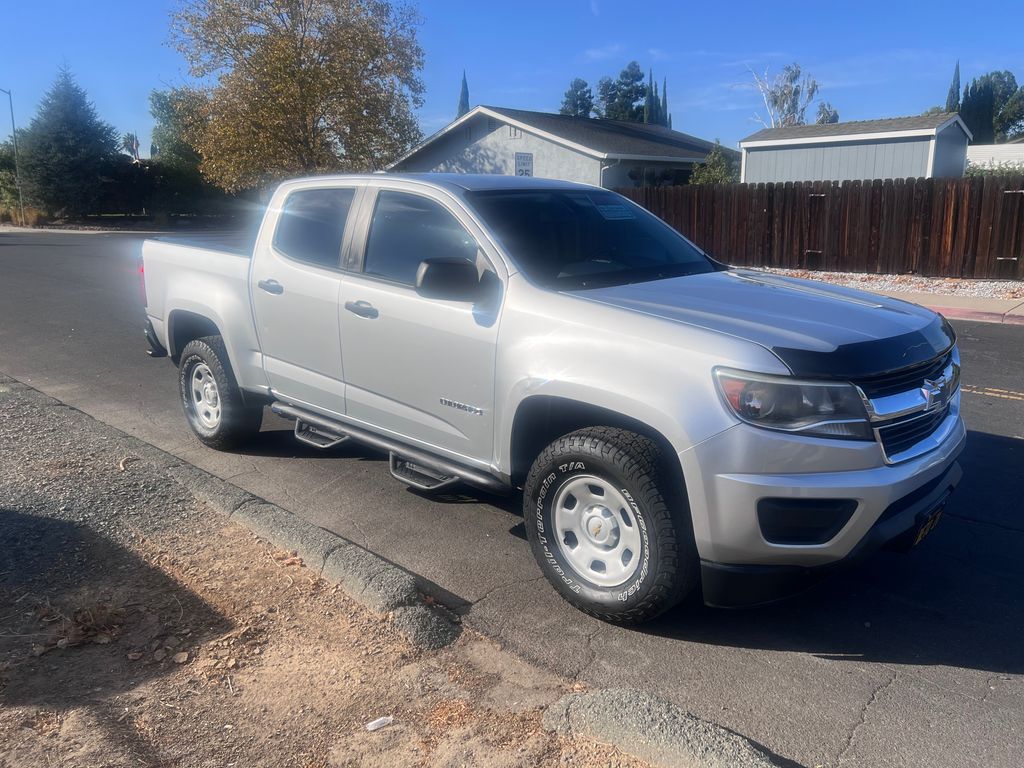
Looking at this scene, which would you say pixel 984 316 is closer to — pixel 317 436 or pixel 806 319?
pixel 806 319

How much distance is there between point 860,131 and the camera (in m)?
25.5

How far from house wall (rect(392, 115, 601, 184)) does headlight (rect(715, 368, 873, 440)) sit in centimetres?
2624

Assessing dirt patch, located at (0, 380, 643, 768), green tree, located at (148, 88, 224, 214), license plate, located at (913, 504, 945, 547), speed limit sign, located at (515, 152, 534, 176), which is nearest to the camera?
dirt patch, located at (0, 380, 643, 768)

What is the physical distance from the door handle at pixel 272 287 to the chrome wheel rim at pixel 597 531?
239 cm

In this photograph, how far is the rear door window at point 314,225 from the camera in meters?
5.11

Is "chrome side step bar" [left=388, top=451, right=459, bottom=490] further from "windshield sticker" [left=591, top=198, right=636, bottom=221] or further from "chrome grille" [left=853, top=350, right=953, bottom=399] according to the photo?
"chrome grille" [left=853, top=350, right=953, bottom=399]

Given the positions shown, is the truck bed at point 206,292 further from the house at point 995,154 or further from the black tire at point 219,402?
the house at point 995,154

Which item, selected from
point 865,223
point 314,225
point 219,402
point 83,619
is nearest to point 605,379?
point 83,619

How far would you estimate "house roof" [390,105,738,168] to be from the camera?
95.6ft

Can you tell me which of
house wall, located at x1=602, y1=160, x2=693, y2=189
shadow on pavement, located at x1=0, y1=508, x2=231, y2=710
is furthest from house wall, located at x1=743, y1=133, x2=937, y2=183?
shadow on pavement, located at x1=0, y1=508, x2=231, y2=710

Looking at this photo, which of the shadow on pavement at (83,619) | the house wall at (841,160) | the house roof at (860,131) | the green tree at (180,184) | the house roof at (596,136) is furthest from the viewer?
the green tree at (180,184)

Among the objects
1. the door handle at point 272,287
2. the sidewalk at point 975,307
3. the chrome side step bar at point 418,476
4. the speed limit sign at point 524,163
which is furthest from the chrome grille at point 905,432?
the speed limit sign at point 524,163

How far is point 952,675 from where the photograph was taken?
3.41 meters

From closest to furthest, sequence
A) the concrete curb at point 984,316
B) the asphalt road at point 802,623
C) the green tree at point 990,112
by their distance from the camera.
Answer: the asphalt road at point 802,623 < the concrete curb at point 984,316 < the green tree at point 990,112
